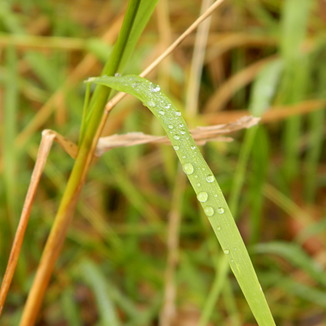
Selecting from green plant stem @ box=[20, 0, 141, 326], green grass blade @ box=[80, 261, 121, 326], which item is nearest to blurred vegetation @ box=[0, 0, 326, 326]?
green grass blade @ box=[80, 261, 121, 326]

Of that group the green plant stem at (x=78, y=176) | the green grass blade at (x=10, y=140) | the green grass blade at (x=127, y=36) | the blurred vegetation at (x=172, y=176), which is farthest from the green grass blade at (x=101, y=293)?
the green grass blade at (x=127, y=36)

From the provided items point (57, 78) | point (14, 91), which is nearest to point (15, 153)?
point (14, 91)

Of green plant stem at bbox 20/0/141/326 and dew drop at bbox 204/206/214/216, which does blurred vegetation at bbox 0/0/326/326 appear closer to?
green plant stem at bbox 20/0/141/326

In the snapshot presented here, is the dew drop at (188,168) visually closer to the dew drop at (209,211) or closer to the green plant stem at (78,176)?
the dew drop at (209,211)

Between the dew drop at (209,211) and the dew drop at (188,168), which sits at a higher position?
Result: the dew drop at (188,168)

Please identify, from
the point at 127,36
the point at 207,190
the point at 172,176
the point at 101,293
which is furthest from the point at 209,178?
the point at 172,176
